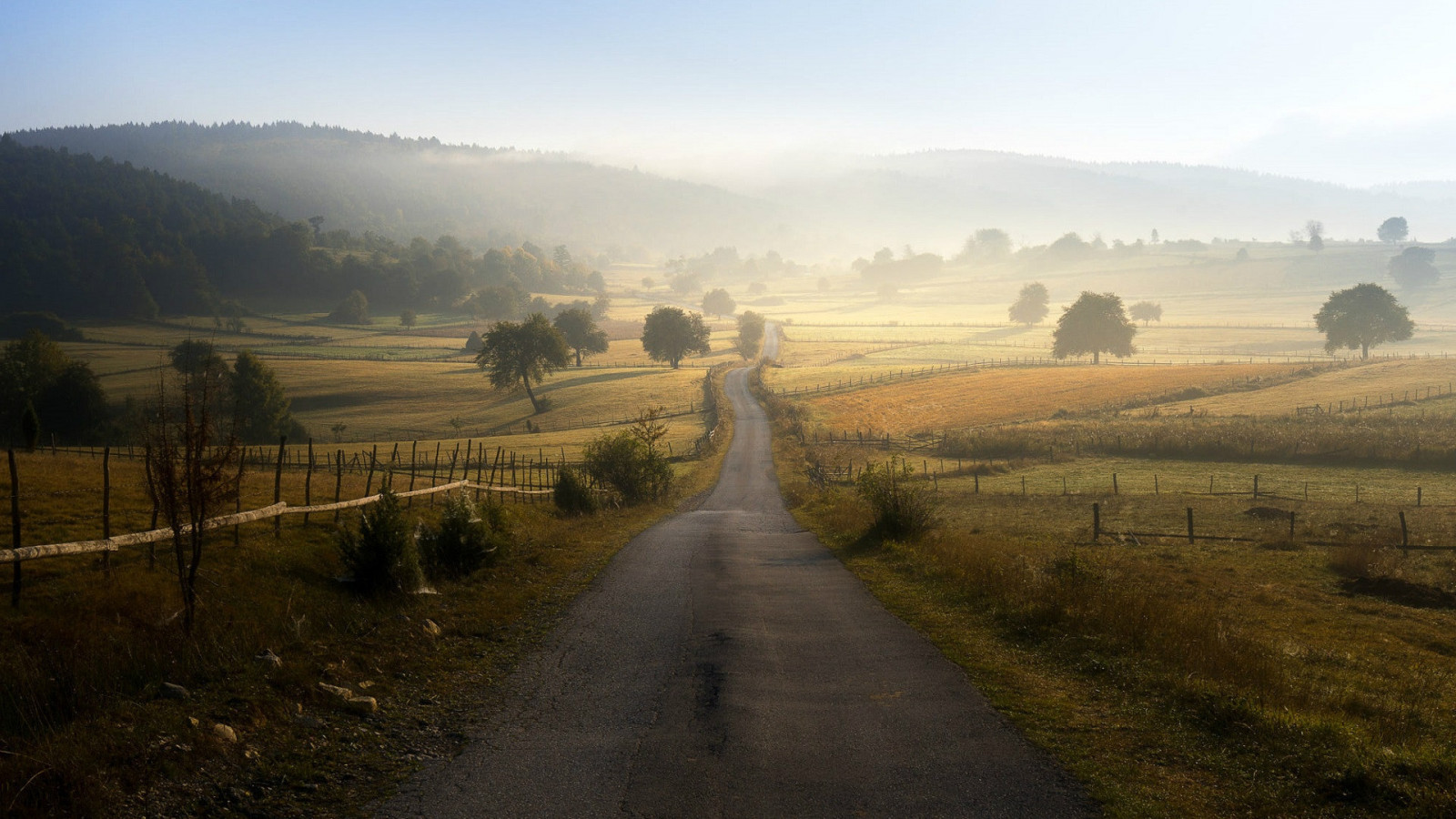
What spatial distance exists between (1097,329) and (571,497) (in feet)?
366

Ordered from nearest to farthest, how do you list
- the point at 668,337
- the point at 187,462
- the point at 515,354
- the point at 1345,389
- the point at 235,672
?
1. the point at 235,672
2. the point at 187,462
3. the point at 1345,389
4. the point at 515,354
5. the point at 668,337

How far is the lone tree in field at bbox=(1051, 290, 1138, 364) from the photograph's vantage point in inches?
4811

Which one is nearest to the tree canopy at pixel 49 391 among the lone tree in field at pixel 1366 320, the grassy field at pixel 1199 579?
the grassy field at pixel 1199 579

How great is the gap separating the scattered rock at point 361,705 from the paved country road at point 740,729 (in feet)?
4.94

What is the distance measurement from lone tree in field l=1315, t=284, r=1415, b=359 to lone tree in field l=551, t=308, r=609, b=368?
111m

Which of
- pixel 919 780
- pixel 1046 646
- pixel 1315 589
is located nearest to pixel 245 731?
pixel 919 780

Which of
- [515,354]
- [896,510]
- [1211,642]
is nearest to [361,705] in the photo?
[1211,642]

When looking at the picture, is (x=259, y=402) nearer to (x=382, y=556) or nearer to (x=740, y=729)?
(x=382, y=556)

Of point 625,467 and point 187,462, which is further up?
point 187,462

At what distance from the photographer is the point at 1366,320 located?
111750mm

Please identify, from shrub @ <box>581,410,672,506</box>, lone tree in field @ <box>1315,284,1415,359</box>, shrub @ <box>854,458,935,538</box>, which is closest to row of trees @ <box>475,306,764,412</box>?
shrub @ <box>581,410,672,506</box>

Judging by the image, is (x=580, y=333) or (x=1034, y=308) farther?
(x=1034, y=308)

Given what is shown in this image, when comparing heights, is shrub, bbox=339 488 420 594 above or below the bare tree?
below

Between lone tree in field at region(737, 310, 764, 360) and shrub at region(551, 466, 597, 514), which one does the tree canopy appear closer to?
shrub at region(551, 466, 597, 514)
